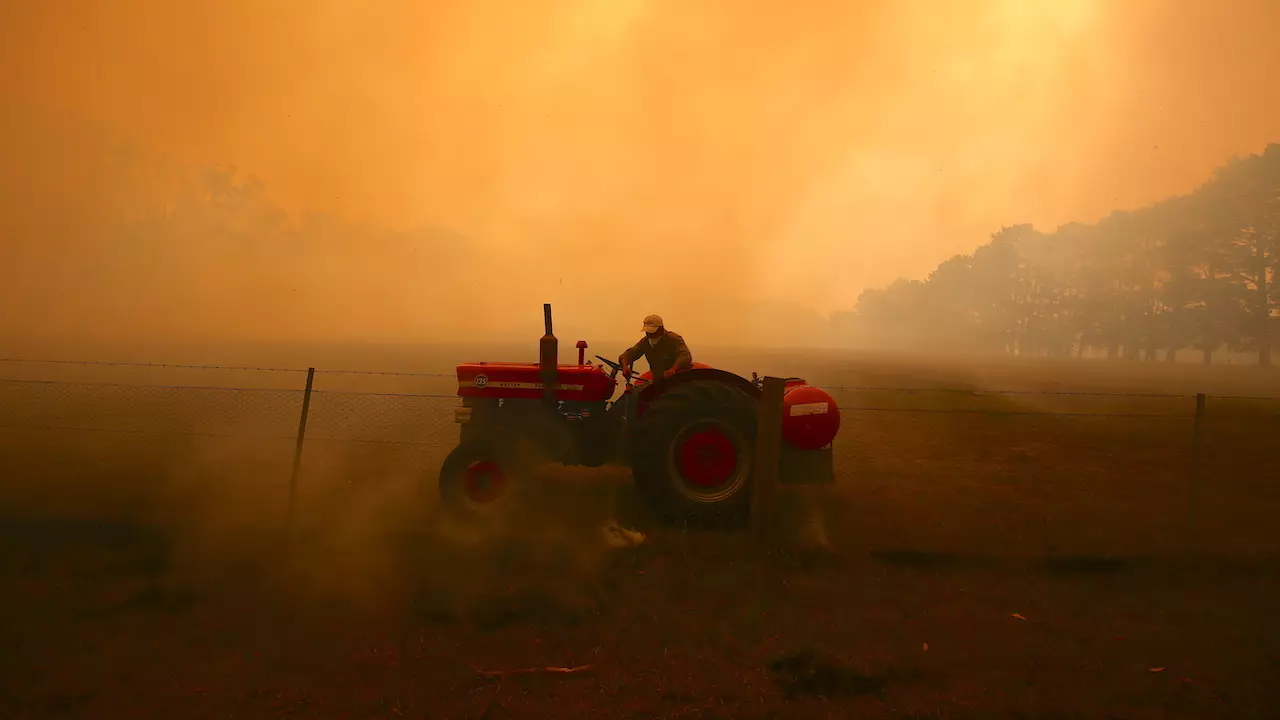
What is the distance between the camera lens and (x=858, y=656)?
3.45 metres

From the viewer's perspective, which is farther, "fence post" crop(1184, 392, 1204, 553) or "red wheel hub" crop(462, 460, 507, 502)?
"red wheel hub" crop(462, 460, 507, 502)

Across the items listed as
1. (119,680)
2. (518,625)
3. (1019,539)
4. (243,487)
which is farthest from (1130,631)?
(243,487)

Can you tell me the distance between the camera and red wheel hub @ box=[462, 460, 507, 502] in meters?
5.50

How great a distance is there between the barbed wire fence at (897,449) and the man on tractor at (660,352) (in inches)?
64.9

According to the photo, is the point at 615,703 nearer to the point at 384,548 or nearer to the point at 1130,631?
the point at 384,548

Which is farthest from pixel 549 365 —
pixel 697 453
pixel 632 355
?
pixel 697 453

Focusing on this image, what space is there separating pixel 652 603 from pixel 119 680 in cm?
265

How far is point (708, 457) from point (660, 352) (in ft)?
3.82

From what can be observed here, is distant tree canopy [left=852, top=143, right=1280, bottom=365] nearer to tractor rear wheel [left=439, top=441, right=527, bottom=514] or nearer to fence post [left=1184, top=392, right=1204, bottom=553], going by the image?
fence post [left=1184, top=392, right=1204, bottom=553]

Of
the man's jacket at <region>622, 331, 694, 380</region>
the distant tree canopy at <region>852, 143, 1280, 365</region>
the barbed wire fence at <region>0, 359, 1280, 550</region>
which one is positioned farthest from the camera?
the distant tree canopy at <region>852, 143, 1280, 365</region>

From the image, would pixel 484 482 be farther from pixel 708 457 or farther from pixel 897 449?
pixel 897 449

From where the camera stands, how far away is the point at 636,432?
5.42m

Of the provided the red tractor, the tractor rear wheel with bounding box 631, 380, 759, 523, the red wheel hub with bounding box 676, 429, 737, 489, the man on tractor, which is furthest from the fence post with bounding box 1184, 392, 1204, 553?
the man on tractor

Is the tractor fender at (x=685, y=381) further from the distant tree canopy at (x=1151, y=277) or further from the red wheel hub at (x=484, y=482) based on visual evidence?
the distant tree canopy at (x=1151, y=277)
